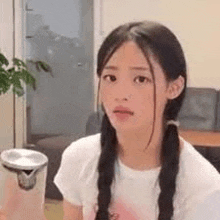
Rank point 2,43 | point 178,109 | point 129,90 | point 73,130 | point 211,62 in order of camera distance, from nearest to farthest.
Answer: point 129,90 < point 178,109 < point 2,43 < point 211,62 < point 73,130

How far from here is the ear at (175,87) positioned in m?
0.80

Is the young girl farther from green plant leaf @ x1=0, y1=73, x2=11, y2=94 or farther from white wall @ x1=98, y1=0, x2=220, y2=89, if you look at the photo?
white wall @ x1=98, y1=0, x2=220, y2=89

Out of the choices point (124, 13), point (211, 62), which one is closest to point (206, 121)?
point (211, 62)

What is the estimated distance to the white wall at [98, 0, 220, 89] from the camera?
471 cm

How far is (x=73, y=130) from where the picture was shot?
17.0ft

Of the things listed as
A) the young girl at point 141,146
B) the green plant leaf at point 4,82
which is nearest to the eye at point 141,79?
the young girl at point 141,146

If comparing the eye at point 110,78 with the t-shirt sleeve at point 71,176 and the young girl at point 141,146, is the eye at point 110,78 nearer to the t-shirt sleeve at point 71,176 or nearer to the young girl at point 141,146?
the young girl at point 141,146

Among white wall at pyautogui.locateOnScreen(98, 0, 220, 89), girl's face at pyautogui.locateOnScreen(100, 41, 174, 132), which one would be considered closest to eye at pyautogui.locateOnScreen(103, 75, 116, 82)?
girl's face at pyautogui.locateOnScreen(100, 41, 174, 132)

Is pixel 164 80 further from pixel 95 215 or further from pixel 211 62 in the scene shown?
→ pixel 211 62

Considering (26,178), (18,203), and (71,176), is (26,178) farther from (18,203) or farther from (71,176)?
(71,176)

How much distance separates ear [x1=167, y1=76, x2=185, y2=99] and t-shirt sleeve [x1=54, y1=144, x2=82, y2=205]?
0.24 m

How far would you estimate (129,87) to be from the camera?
75 centimetres

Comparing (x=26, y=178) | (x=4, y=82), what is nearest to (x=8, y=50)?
(x=4, y=82)

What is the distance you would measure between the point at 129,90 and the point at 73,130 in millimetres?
4467
